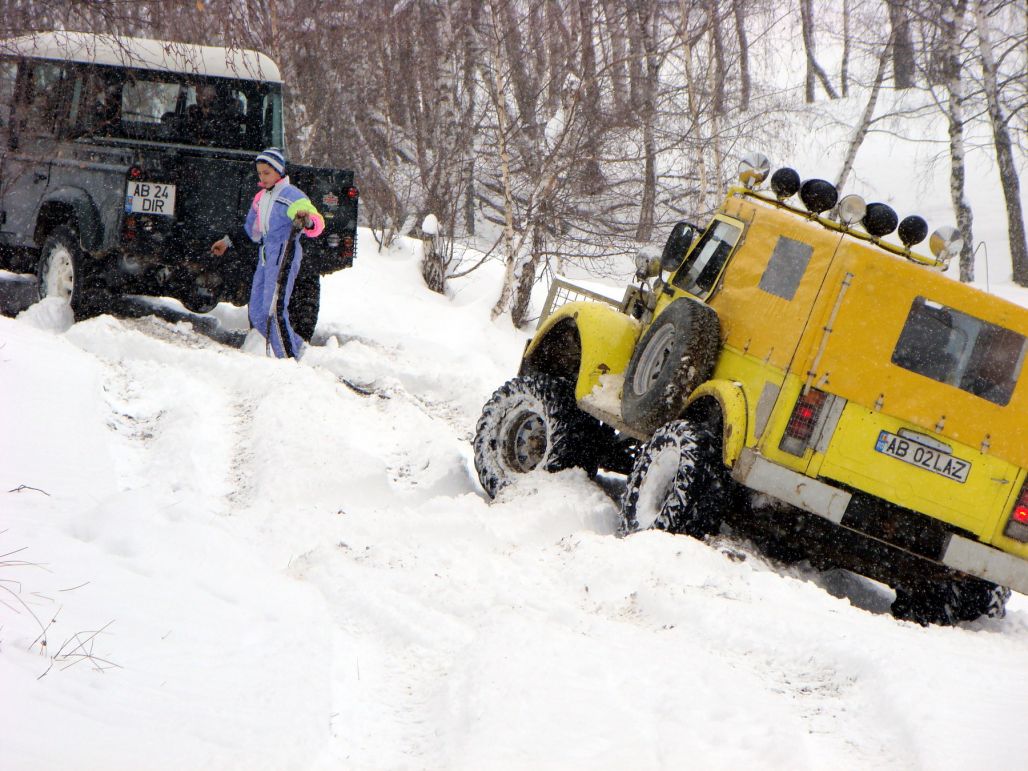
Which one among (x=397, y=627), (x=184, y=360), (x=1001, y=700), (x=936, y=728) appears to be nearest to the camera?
(x=936, y=728)

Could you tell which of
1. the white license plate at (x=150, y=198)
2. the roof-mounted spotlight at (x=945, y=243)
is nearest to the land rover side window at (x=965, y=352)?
the roof-mounted spotlight at (x=945, y=243)

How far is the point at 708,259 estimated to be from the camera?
607 centimetres

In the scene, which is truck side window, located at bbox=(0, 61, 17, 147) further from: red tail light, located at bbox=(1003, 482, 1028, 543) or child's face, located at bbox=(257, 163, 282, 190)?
red tail light, located at bbox=(1003, 482, 1028, 543)

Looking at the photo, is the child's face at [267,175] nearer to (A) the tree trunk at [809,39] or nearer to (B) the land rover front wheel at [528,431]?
(B) the land rover front wheel at [528,431]

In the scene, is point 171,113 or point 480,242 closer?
point 171,113

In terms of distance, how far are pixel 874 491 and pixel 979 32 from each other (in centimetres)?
1490

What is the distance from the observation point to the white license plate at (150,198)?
8.75m

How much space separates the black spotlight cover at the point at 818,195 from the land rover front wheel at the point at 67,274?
6.21 meters

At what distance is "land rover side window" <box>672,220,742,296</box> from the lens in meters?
5.93

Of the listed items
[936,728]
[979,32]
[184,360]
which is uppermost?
[979,32]

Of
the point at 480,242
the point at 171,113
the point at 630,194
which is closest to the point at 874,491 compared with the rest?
the point at 171,113

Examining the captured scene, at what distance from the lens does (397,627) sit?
402cm

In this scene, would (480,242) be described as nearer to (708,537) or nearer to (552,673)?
(708,537)

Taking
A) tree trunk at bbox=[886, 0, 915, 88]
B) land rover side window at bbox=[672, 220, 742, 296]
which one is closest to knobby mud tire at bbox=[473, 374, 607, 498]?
land rover side window at bbox=[672, 220, 742, 296]
